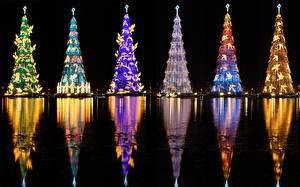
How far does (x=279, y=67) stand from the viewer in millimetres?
47875

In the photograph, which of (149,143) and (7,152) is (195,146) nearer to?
(149,143)

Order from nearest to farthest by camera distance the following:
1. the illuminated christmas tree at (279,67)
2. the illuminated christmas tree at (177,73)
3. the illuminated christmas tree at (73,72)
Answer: the illuminated christmas tree at (73,72)
the illuminated christmas tree at (279,67)
the illuminated christmas tree at (177,73)

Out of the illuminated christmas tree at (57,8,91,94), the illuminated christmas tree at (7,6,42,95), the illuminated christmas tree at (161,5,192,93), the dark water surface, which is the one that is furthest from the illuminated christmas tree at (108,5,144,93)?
the dark water surface

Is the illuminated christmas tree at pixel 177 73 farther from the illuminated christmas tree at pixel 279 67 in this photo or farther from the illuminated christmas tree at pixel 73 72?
the illuminated christmas tree at pixel 73 72

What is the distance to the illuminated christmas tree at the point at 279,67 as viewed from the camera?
4759 centimetres

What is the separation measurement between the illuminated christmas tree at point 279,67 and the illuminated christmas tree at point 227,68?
413cm

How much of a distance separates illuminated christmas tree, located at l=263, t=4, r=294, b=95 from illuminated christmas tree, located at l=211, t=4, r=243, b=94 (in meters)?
4.13

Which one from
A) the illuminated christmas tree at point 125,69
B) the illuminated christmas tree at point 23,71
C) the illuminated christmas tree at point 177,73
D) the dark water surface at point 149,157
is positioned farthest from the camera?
the illuminated christmas tree at point 125,69

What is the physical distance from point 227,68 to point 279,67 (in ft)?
20.1

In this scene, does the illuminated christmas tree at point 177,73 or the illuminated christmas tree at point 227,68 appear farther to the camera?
the illuminated christmas tree at point 227,68

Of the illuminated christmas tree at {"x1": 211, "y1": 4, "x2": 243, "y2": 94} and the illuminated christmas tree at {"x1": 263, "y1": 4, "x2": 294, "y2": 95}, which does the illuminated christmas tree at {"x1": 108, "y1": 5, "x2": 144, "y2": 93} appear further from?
the illuminated christmas tree at {"x1": 263, "y1": 4, "x2": 294, "y2": 95}

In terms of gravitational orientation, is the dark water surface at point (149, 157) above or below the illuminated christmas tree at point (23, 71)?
below

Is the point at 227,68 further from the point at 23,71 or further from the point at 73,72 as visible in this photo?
the point at 23,71

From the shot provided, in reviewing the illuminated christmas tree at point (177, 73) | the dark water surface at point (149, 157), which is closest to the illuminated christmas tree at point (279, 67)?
the illuminated christmas tree at point (177, 73)
